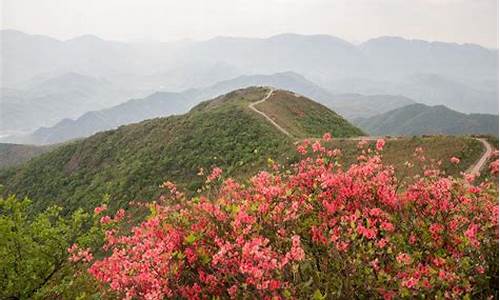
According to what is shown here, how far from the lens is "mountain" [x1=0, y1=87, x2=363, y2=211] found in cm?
5275

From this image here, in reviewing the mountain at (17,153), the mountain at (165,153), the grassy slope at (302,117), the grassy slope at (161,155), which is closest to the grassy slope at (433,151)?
the grassy slope at (161,155)

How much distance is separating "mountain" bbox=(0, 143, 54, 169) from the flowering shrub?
508ft

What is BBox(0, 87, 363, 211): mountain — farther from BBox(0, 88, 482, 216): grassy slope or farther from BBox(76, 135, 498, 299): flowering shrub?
BBox(76, 135, 498, 299): flowering shrub

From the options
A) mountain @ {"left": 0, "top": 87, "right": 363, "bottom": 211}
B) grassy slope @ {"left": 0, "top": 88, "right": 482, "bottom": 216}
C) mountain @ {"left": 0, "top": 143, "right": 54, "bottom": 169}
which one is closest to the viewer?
grassy slope @ {"left": 0, "top": 88, "right": 482, "bottom": 216}

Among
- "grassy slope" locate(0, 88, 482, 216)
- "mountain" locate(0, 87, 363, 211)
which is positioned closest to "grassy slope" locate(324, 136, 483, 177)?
"grassy slope" locate(0, 88, 482, 216)

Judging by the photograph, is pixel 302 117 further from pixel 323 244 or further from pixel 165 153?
pixel 323 244

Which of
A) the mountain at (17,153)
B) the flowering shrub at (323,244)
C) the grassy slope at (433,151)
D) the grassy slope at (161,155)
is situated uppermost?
the flowering shrub at (323,244)

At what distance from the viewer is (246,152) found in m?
53.3

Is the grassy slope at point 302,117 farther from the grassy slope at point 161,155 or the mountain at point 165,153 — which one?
the grassy slope at point 161,155

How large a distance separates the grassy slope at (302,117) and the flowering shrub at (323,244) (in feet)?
166

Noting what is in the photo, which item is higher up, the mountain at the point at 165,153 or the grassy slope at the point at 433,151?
the grassy slope at the point at 433,151

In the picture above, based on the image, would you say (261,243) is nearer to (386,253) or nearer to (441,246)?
(386,253)

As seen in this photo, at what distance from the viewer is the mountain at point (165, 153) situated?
173ft

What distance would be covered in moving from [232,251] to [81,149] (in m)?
76.3
